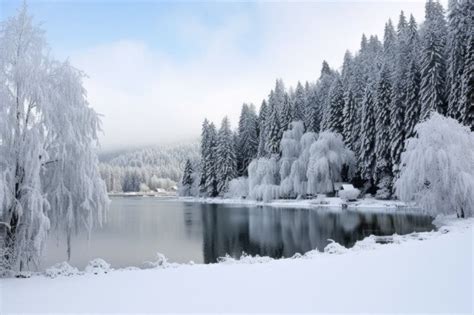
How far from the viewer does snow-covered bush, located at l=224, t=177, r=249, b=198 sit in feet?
186

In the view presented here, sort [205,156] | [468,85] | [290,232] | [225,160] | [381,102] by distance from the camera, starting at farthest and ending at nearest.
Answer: [205,156], [225,160], [381,102], [468,85], [290,232]

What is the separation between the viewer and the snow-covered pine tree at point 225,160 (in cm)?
6200

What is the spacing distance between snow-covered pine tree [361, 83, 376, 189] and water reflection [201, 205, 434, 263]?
14.2 m

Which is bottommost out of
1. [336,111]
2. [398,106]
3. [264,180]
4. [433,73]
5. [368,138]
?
[264,180]

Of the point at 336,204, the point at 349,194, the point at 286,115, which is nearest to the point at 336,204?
the point at 336,204

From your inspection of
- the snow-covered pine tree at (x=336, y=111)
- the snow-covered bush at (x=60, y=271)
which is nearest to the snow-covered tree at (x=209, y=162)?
the snow-covered pine tree at (x=336, y=111)

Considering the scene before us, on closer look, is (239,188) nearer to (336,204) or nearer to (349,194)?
(336,204)

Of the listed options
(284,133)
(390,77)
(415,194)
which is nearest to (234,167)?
(284,133)

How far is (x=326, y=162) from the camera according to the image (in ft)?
145

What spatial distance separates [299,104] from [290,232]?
40.1 m

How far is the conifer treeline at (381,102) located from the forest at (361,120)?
4.6 inches

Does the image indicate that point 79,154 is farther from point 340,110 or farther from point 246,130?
point 246,130

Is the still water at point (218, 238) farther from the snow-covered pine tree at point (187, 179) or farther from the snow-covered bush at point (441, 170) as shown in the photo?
the snow-covered pine tree at point (187, 179)

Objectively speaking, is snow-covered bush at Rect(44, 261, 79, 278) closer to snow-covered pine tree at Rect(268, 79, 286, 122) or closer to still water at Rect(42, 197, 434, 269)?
still water at Rect(42, 197, 434, 269)
